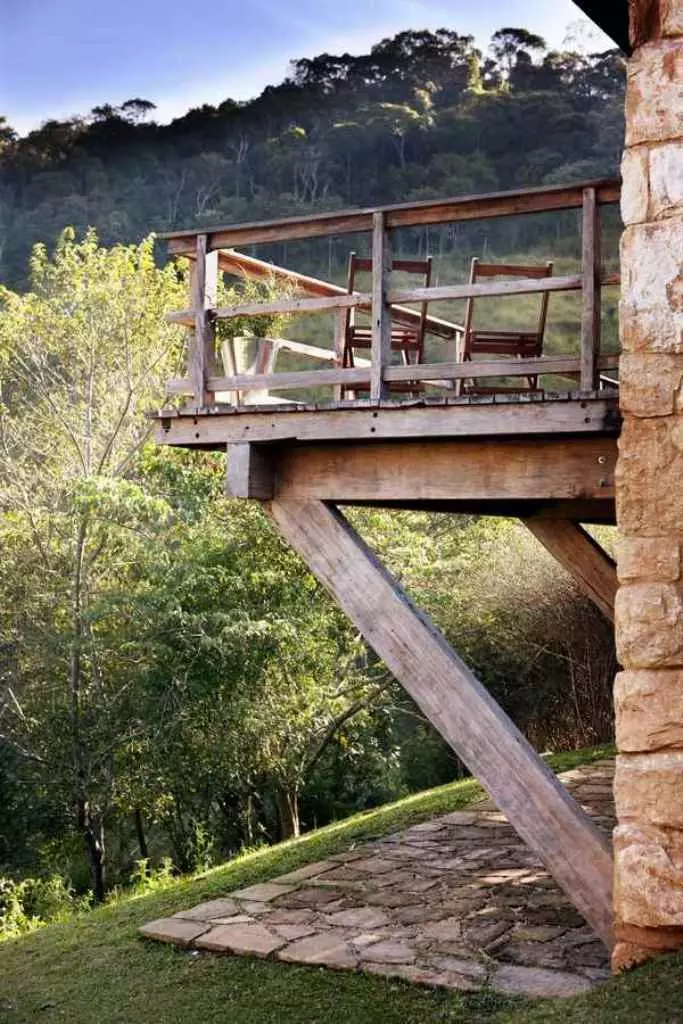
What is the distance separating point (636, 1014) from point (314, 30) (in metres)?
47.5

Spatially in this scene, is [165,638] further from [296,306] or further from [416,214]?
[416,214]

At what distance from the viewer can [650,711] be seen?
15.0 ft

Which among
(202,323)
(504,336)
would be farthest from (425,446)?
(504,336)

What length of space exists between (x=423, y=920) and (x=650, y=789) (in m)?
1.78

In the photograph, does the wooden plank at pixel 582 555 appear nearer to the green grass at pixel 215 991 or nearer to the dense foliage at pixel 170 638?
the green grass at pixel 215 991

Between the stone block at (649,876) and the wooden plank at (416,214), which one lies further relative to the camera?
the wooden plank at (416,214)

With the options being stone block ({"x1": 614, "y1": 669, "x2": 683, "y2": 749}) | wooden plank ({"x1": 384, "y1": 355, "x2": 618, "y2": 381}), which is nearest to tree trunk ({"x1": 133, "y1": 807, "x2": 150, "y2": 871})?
wooden plank ({"x1": 384, "y1": 355, "x2": 618, "y2": 381})

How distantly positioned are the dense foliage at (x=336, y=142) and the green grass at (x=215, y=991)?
3198cm

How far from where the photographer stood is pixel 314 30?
47.2 m

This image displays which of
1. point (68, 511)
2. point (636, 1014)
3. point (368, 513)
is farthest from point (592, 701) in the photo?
point (636, 1014)

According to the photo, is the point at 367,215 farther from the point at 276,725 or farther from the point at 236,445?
the point at 276,725

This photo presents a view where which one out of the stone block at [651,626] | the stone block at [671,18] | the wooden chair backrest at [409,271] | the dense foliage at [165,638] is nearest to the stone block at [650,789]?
the stone block at [651,626]

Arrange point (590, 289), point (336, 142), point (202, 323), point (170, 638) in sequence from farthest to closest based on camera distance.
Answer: point (336, 142), point (170, 638), point (202, 323), point (590, 289)

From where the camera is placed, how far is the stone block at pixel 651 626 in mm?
4555
